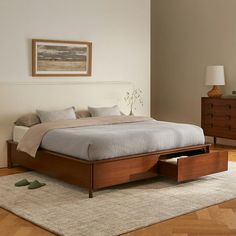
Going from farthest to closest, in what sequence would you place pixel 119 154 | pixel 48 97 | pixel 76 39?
pixel 76 39 < pixel 48 97 < pixel 119 154

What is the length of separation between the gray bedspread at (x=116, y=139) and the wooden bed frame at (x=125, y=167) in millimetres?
58

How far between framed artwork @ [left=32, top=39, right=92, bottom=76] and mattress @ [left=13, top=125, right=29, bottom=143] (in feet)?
2.31

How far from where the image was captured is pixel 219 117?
22.3 feet

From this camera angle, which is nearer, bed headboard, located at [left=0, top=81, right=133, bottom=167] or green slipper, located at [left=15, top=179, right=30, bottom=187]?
green slipper, located at [left=15, top=179, right=30, bottom=187]

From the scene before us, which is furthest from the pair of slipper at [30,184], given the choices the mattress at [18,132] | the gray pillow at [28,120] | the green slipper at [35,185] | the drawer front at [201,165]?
the drawer front at [201,165]

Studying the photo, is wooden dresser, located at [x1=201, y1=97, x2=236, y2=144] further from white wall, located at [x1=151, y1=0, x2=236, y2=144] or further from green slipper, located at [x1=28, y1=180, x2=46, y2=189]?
green slipper, located at [x1=28, y1=180, x2=46, y2=189]

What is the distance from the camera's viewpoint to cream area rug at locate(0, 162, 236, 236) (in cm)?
345

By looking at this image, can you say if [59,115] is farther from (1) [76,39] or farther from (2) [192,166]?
(2) [192,166]

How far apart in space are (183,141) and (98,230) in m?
1.84

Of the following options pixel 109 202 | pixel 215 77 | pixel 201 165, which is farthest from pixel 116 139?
pixel 215 77

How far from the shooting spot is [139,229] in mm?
3375

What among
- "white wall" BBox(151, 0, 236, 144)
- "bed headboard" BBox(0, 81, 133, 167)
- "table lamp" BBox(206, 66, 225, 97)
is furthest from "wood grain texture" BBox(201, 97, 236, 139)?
"bed headboard" BBox(0, 81, 133, 167)

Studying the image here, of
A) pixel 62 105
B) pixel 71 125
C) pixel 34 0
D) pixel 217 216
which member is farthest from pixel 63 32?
pixel 217 216

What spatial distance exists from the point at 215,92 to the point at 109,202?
134 inches
